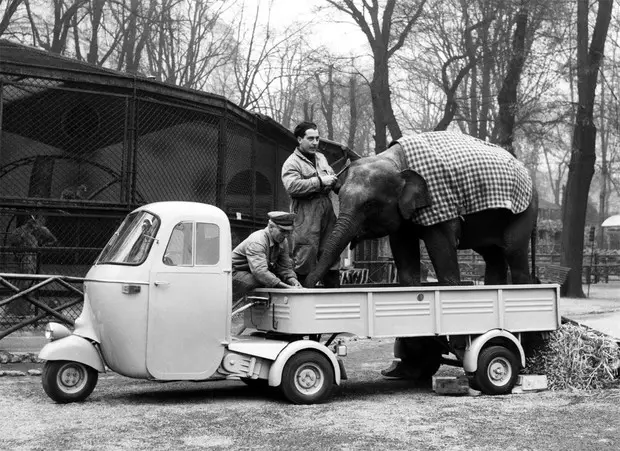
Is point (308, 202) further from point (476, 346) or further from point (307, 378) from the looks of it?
point (476, 346)

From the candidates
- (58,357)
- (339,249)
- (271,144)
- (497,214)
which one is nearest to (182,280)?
(58,357)

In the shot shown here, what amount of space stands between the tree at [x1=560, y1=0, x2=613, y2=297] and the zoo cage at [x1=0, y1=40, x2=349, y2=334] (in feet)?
36.7

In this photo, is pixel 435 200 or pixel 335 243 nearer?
pixel 335 243

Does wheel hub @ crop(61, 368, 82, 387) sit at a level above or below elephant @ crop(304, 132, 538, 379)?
below

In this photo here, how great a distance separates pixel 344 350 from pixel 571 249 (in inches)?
739

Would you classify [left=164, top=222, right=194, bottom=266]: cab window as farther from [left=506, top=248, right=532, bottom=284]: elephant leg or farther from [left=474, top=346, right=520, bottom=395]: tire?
[left=506, top=248, right=532, bottom=284]: elephant leg

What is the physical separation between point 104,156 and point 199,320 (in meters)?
9.24

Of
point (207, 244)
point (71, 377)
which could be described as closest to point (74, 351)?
point (71, 377)

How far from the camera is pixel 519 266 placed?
9648 mm

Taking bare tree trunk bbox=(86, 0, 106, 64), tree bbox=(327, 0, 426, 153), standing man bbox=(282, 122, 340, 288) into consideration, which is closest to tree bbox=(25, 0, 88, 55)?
bare tree trunk bbox=(86, 0, 106, 64)

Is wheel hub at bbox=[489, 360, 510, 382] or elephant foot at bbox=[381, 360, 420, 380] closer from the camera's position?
wheel hub at bbox=[489, 360, 510, 382]

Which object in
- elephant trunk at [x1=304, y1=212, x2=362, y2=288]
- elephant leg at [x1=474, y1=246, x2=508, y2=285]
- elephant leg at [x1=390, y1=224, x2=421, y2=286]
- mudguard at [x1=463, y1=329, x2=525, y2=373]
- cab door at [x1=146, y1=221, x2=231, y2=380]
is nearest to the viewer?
cab door at [x1=146, y1=221, x2=231, y2=380]

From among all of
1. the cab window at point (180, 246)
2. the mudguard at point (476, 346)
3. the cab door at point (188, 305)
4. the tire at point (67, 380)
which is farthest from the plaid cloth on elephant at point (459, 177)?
the tire at point (67, 380)

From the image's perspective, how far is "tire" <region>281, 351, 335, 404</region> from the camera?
296 inches
